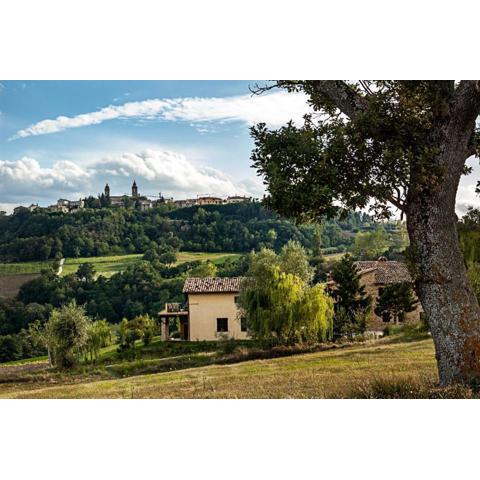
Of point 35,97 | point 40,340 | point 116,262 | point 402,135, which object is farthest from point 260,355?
point 35,97

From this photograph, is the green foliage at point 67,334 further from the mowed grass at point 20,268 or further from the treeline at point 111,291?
the mowed grass at point 20,268

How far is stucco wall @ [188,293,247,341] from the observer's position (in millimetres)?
6534

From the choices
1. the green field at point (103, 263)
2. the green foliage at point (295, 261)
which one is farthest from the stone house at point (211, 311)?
the green foliage at point (295, 261)

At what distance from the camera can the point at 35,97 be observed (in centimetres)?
633

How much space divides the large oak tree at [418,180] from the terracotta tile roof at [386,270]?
797 millimetres

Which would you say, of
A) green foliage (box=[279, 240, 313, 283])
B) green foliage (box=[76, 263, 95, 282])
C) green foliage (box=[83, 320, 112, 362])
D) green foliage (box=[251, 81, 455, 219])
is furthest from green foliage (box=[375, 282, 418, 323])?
green foliage (box=[76, 263, 95, 282])

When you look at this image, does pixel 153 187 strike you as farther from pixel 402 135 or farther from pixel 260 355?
pixel 402 135

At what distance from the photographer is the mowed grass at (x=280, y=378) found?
6016 millimetres

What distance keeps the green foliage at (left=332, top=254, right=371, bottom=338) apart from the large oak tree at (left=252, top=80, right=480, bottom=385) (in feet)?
3.81

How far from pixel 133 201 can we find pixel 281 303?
1.97 meters

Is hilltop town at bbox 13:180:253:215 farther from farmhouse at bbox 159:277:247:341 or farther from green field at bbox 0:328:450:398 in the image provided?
green field at bbox 0:328:450:398
